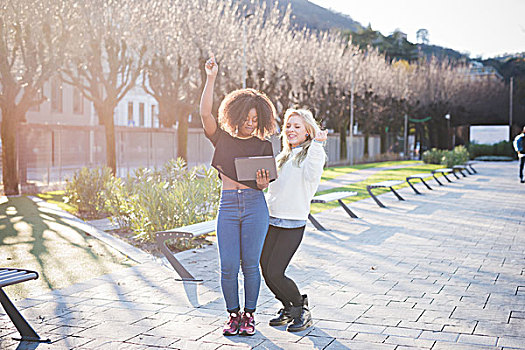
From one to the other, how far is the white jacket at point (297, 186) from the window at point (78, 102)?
38.5m

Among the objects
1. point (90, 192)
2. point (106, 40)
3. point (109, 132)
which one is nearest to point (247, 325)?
point (90, 192)

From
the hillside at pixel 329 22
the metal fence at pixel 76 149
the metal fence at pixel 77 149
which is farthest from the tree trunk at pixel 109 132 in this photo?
the hillside at pixel 329 22

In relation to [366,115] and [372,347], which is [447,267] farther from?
[366,115]

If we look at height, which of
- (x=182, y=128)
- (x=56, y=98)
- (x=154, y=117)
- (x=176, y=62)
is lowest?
(x=182, y=128)

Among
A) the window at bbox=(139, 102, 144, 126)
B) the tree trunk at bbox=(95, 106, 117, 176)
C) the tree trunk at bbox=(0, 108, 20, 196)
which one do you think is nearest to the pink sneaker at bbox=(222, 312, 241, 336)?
the tree trunk at bbox=(0, 108, 20, 196)

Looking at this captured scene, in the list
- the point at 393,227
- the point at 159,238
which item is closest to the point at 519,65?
the point at 393,227

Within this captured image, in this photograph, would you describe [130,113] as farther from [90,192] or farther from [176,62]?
[90,192]

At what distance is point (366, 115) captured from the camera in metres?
46.6

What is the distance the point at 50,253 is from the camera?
8.65 meters

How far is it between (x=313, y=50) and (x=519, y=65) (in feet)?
156

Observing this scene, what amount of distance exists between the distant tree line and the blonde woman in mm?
13358

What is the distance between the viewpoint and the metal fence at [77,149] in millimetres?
20484

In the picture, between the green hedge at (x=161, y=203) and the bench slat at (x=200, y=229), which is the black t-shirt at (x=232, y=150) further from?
the green hedge at (x=161, y=203)

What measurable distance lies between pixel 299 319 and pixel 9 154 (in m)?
13.8
